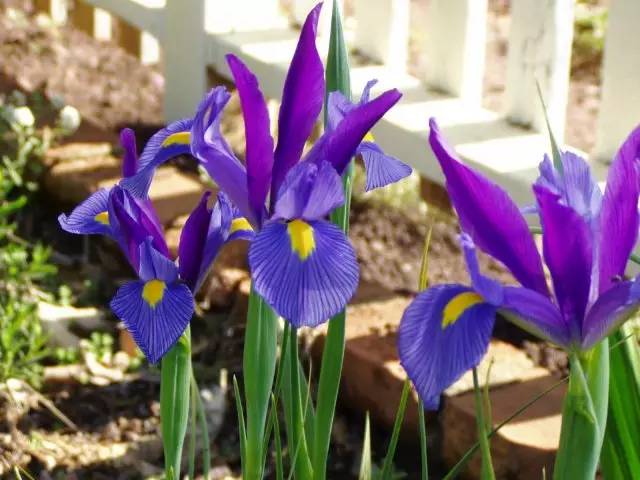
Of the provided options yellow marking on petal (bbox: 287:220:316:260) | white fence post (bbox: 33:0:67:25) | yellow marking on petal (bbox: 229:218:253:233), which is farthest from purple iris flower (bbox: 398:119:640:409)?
white fence post (bbox: 33:0:67:25)

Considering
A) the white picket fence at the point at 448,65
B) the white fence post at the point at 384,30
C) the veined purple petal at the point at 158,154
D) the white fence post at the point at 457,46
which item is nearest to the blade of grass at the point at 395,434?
the veined purple petal at the point at 158,154

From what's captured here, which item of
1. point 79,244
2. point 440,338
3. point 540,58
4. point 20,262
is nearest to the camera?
point 440,338

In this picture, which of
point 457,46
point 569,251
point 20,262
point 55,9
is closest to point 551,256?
point 569,251

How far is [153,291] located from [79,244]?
6.54 feet

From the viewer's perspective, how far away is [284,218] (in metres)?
1.02

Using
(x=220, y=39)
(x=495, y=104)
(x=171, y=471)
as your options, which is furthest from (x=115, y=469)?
(x=495, y=104)

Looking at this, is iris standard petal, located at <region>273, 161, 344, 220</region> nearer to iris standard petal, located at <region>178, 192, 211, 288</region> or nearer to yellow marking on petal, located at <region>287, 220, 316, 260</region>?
yellow marking on petal, located at <region>287, 220, 316, 260</region>

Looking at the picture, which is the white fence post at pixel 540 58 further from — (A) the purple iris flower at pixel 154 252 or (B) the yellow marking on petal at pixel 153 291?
(B) the yellow marking on petal at pixel 153 291

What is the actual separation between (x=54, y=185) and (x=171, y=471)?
2055 mm

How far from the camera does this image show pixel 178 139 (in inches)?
48.0

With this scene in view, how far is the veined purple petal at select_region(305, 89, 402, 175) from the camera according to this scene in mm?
1023

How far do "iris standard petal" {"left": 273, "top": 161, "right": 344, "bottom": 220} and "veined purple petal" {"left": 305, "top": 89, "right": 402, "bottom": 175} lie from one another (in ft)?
0.14

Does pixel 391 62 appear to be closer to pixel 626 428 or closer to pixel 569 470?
pixel 626 428

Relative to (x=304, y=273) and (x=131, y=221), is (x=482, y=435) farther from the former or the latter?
(x=131, y=221)
